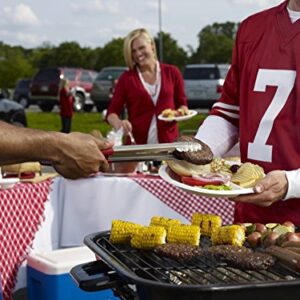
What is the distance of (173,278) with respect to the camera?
1.68 m

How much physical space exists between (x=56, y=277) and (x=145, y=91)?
2.36 metres

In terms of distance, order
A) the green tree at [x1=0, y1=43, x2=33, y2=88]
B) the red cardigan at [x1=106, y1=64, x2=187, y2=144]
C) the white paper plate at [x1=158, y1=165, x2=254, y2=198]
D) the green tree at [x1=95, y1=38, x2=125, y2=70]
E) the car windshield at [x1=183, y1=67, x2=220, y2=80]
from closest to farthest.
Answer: the white paper plate at [x1=158, y1=165, x2=254, y2=198]
the red cardigan at [x1=106, y1=64, x2=187, y2=144]
the car windshield at [x1=183, y1=67, x2=220, y2=80]
the green tree at [x1=0, y1=43, x2=33, y2=88]
the green tree at [x1=95, y1=38, x2=125, y2=70]

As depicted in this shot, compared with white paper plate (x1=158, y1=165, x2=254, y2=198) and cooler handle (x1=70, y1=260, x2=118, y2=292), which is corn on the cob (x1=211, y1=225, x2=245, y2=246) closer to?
white paper plate (x1=158, y1=165, x2=254, y2=198)

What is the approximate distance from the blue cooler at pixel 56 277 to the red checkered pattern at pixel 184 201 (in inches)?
31.8

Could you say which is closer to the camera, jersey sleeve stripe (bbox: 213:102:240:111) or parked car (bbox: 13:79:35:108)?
jersey sleeve stripe (bbox: 213:102:240:111)

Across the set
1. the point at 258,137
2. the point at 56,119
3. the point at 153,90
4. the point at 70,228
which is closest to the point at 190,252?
the point at 258,137

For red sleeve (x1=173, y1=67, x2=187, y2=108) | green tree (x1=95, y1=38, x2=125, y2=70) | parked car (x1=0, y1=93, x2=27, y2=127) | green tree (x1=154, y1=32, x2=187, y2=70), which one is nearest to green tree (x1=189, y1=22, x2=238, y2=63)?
green tree (x1=154, y1=32, x2=187, y2=70)

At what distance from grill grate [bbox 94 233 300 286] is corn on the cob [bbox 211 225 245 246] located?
15 centimetres

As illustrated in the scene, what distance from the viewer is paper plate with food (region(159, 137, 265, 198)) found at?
2.23 m

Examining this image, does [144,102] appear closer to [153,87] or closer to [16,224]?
[153,87]

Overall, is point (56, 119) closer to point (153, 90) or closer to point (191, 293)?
point (153, 90)

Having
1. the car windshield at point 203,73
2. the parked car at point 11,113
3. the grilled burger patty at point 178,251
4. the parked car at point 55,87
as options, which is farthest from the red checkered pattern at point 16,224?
the parked car at point 55,87

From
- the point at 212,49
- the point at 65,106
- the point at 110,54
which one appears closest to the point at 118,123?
the point at 65,106

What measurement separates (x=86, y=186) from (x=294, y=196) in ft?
7.55
